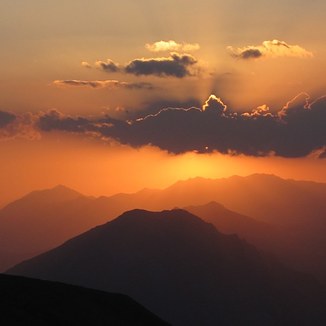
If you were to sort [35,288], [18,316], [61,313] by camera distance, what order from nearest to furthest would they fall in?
[18,316] < [61,313] < [35,288]

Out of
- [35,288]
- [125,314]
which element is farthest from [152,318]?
[35,288]

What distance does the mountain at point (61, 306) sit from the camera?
3506 inches

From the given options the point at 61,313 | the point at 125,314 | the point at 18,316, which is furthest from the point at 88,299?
the point at 18,316

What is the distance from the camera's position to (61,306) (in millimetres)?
101625

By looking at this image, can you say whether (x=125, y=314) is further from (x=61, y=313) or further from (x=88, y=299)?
(x=61, y=313)

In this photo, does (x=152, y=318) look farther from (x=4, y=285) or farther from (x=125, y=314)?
(x=4, y=285)

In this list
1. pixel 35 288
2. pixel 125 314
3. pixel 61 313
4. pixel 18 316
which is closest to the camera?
pixel 18 316

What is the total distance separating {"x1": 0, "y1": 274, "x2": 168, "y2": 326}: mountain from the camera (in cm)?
8906

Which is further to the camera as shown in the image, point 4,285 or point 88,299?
point 88,299

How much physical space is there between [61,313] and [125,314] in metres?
19.1

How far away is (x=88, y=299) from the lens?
11269cm

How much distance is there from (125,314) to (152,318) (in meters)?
6.10

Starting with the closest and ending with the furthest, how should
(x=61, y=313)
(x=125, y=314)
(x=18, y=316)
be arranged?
(x=18, y=316) → (x=61, y=313) → (x=125, y=314)

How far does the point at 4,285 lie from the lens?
102438mm
